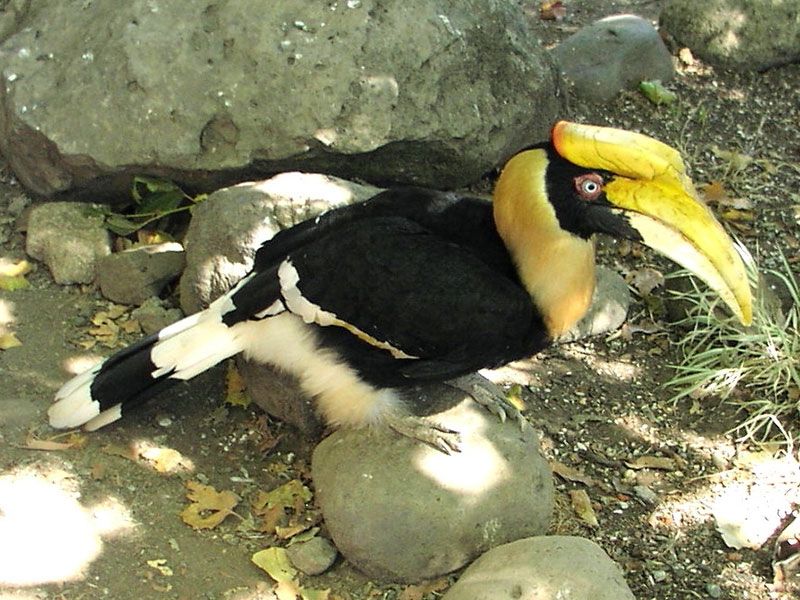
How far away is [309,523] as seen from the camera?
3107 millimetres

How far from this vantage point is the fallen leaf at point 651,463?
137 inches

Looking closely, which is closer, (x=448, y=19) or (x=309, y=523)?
(x=309, y=523)

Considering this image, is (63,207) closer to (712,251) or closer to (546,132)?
(546,132)

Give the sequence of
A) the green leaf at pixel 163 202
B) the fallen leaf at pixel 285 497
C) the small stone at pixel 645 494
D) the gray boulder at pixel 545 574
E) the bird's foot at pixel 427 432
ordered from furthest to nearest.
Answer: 1. the green leaf at pixel 163 202
2. the small stone at pixel 645 494
3. the fallen leaf at pixel 285 497
4. the bird's foot at pixel 427 432
5. the gray boulder at pixel 545 574

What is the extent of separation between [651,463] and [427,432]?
872 mm

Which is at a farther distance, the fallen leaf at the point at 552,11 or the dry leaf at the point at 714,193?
the fallen leaf at the point at 552,11

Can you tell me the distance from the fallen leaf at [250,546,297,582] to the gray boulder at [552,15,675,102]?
2921 millimetres

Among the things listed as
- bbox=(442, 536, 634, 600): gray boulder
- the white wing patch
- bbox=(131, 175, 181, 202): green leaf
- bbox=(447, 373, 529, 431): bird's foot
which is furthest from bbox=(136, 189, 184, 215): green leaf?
bbox=(442, 536, 634, 600): gray boulder

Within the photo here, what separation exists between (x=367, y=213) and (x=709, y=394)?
4.66ft

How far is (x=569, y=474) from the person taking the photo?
134 inches

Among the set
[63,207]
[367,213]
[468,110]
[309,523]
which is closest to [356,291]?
[367,213]

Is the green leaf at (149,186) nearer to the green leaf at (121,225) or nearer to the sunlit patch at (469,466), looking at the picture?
the green leaf at (121,225)

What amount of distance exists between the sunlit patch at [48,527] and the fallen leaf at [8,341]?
0.63 metres

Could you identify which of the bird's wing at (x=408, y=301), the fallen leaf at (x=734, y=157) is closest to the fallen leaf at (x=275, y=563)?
the bird's wing at (x=408, y=301)
